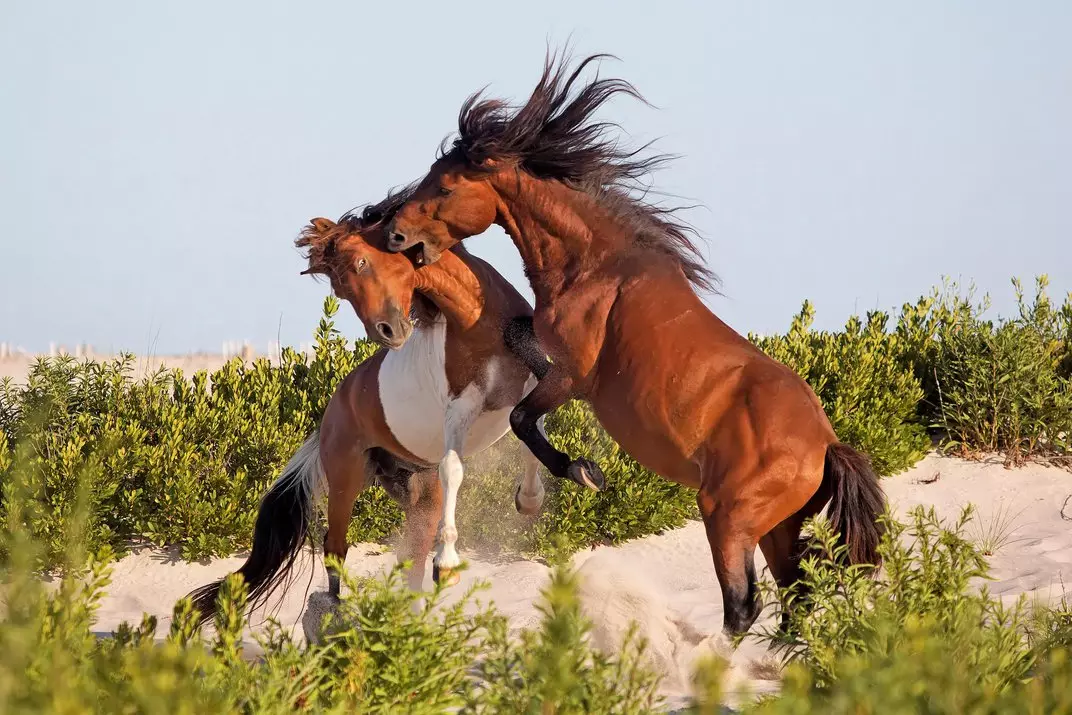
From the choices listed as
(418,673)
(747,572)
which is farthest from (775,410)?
(418,673)

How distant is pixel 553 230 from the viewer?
4.81 m

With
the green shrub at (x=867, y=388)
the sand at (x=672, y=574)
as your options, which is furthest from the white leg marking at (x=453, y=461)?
the green shrub at (x=867, y=388)

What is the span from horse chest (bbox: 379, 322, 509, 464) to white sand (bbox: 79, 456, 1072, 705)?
826 mm

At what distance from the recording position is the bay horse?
13.4 ft

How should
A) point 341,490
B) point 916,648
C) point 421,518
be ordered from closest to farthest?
point 916,648
point 341,490
point 421,518

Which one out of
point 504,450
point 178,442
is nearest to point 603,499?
point 504,450

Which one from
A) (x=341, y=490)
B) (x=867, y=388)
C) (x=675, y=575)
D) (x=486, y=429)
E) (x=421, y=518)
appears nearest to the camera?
(x=486, y=429)

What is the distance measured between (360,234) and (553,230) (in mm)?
961

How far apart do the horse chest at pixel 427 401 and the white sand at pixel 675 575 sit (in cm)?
83

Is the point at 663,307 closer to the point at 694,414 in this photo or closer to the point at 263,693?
the point at 694,414

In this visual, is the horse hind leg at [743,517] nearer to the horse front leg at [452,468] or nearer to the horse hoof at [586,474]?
the horse hoof at [586,474]

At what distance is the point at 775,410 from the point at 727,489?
13.7 inches

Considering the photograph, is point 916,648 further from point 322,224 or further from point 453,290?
point 322,224

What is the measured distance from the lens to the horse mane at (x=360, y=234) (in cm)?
519
